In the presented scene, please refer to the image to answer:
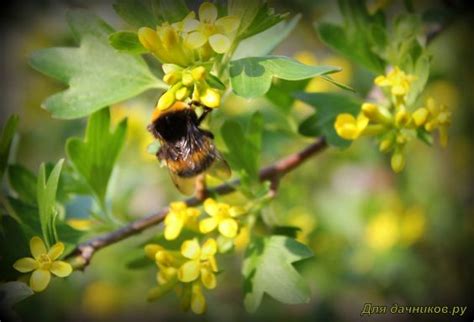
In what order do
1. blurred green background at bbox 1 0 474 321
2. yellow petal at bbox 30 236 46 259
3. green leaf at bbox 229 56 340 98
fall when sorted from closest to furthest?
green leaf at bbox 229 56 340 98 < yellow petal at bbox 30 236 46 259 < blurred green background at bbox 1 0 474 321

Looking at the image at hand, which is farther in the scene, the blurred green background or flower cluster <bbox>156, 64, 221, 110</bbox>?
the blurred green background

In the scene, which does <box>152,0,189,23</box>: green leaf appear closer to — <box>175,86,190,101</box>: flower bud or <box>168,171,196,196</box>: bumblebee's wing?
<box>175,86,190,101</box>: flower bud

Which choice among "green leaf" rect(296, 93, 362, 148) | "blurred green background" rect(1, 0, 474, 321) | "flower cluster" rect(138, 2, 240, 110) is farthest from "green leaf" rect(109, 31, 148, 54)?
"blurred green background" rect(1, 0, 474, 321)

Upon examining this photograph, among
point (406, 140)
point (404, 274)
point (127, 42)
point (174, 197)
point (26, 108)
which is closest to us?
→ point (127, 42)

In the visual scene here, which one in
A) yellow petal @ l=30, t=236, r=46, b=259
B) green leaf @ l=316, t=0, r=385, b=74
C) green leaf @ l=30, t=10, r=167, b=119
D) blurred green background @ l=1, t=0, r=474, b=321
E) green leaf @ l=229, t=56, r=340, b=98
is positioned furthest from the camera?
blurred green background @ l=1, t=0, r=474, b=321

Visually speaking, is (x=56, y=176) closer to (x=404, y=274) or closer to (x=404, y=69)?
(x=404, y=69)

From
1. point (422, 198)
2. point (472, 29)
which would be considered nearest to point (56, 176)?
point (422, 198)

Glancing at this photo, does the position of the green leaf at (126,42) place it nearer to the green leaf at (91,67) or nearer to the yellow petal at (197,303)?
the green leaf at (91,67)
